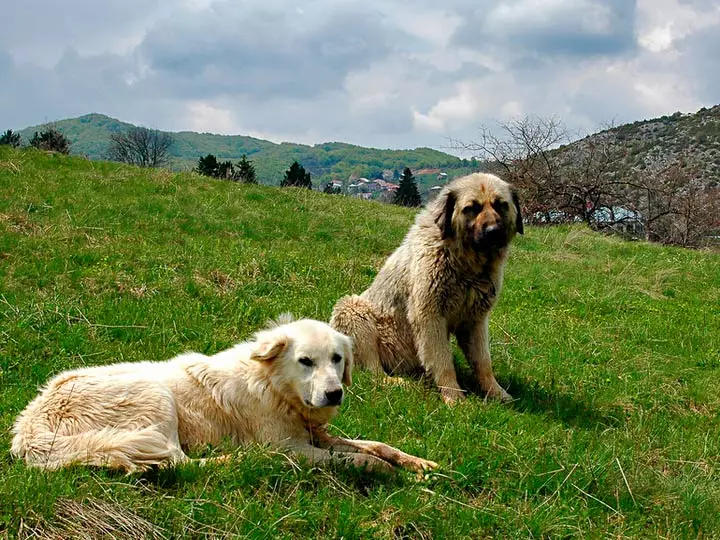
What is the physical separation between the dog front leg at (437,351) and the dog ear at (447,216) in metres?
0.90

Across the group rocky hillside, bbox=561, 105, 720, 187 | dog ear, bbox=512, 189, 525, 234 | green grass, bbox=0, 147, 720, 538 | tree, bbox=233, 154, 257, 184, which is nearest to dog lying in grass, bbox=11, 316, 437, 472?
green grass, bbox=0, 147, 720, 538

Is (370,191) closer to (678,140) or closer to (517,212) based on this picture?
(678,140)

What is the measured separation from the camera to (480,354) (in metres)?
7.43

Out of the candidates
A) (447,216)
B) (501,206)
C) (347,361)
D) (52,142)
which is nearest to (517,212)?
(501,206)

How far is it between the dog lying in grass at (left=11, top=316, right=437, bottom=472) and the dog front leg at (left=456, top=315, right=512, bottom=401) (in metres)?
2.35

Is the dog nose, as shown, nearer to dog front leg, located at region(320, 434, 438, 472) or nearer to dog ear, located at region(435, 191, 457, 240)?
dog front leg, located at region(320, 434, 438, 472)

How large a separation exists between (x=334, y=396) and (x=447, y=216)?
10.6 ft

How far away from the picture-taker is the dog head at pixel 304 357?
4.86 m

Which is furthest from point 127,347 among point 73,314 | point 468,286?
point 468,286

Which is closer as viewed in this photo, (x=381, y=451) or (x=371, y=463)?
(x=371, y=463)

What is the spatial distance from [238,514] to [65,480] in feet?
3.32

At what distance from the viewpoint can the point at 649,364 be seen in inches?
347

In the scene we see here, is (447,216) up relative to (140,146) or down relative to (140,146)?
down

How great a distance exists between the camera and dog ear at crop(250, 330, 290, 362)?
196 inches
